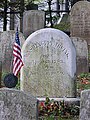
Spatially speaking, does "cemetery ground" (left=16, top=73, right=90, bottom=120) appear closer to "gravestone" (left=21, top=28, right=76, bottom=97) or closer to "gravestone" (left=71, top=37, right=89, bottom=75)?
"gravestone" (left=21, top=28, right=76, bottom=97)

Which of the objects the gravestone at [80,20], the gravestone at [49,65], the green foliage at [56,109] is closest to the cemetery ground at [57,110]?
the green foliage at [56,109]

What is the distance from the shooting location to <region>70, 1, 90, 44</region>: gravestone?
50.4ft

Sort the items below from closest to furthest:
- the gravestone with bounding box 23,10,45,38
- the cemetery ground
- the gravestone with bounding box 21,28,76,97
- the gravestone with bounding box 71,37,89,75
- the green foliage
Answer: the cemetery ground → the green foliage → the gravestone with bounding box 21,28,76,97 → the gravestone with bounding box 71,37,89,75 → the gravestone with bounding box 23,10,45,38

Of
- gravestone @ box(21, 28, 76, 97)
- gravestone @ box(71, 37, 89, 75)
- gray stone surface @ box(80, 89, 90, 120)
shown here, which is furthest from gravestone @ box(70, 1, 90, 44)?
gray stone surface @ box(80, 89, 90, 120)

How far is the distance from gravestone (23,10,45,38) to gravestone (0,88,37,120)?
11.7 metres

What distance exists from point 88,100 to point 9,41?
8.47 metres

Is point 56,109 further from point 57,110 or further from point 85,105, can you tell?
point 85,105

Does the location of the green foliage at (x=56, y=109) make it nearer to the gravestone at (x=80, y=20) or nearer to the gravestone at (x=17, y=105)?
the gravestone at (x=17, y=105)

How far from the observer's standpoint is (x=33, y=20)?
16.2 m

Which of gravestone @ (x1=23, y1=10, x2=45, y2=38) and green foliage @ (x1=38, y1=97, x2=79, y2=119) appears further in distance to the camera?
gravestone @ (x1=23, y1=10, x2=45, y2=38)

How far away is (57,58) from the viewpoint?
7.87 meters

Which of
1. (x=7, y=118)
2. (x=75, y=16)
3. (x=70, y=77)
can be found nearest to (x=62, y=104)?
(x=70, y=77)

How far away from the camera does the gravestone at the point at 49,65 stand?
7.83 meters

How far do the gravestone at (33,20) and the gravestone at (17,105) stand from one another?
1170 centimetres
